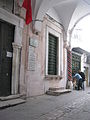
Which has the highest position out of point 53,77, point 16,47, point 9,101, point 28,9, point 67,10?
point 67,10

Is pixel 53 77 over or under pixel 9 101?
over

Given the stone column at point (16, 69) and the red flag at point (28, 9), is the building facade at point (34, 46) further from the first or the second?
the red flag at point (28, 9)

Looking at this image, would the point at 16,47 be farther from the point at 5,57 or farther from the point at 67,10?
the point at 67,10

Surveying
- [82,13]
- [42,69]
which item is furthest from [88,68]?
[42,69]

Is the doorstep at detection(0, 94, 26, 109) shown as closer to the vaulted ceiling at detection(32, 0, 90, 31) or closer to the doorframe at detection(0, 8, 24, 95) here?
the doorframe at detection(0, 8, 24, 95)

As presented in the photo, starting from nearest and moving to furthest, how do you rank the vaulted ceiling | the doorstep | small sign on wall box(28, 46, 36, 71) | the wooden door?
the doorstep, the wooden door, small sign on wall box(28, 46, 36, 71), the vaulted ceiling

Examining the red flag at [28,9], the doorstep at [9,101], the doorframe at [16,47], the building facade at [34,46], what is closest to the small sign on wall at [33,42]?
the building facade at [34,46]

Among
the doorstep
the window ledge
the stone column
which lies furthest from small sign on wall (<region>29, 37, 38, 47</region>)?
the doorstep

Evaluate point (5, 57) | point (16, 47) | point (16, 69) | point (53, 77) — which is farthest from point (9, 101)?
point (53, 77)

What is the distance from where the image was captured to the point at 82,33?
16.7m

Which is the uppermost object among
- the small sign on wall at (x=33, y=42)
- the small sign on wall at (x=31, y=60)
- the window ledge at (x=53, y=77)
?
the small sign on wall at (x=33, y=42)

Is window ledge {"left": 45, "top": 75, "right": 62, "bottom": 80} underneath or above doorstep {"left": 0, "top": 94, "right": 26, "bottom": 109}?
above

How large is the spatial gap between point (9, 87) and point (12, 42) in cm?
171

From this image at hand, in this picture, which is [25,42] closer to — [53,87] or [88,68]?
[53,87]
